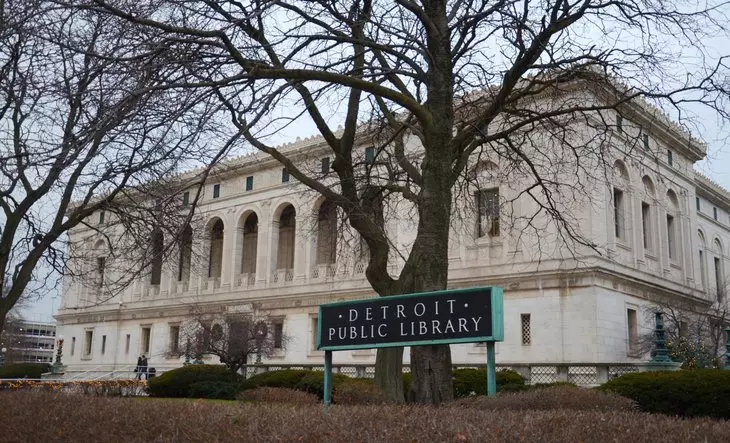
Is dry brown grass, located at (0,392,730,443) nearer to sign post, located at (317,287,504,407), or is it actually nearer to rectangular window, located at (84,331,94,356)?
sign post, located at (317,287,504,407)

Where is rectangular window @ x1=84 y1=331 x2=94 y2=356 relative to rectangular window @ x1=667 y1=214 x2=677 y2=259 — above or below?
below

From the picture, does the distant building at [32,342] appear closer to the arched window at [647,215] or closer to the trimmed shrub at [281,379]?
the trimmed shrub at [281,379]

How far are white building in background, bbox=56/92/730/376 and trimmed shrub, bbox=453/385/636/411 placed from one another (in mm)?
12520

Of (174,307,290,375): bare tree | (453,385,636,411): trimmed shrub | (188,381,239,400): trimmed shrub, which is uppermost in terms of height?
(174,307,290,375): bare tree

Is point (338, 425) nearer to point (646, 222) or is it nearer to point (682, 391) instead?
point (682, 391)

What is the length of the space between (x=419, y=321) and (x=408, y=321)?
180mm

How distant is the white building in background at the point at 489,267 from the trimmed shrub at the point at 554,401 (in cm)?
1252

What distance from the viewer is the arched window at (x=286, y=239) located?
52.2 m

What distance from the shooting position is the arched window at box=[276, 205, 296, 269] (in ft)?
171

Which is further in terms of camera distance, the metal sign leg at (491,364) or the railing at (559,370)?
the railing at (559,370)

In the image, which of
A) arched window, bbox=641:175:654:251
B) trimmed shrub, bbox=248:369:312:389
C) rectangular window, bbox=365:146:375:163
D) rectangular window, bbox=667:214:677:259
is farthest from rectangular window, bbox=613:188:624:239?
trimmed shrub, bbox=248:369:312:389

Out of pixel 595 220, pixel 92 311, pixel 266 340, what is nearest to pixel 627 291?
pixel 595 220

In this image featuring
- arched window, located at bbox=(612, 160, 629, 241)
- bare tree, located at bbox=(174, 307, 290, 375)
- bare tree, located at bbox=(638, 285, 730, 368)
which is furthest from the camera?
arched window, located at bbox=(612, 160, 629, 241)

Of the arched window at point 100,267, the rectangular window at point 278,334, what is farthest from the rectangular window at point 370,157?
the rectangular window at point 278,334
